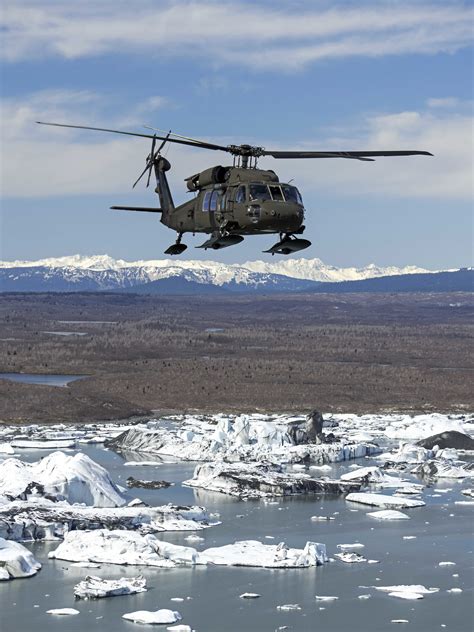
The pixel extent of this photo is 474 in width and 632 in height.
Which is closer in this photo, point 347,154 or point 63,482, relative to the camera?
point 347,154

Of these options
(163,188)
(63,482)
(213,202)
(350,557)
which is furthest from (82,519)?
(213,202)

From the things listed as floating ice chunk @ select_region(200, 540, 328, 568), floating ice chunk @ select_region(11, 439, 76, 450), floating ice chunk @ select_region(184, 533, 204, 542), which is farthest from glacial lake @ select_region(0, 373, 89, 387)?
floating ice chunk @ select_region(200, 540, 328, 568)

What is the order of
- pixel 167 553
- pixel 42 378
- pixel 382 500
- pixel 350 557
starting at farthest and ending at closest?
1. pixel 42 378
2. pixel 382 500
3. pixel 350 557
4. pixel 167 553

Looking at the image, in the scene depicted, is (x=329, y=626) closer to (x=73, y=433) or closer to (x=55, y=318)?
(x=73, y=433)

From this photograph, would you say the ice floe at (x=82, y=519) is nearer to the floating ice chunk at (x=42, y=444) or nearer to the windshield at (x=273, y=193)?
the floating ice chunk at (x=42, y=444)

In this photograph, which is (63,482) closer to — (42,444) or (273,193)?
(42,444)

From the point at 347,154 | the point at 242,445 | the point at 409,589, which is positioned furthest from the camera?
the point at 242,445

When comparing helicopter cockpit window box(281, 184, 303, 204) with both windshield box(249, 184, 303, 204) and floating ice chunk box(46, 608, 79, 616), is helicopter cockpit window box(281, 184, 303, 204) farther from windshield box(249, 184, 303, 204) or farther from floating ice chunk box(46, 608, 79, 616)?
floating ice chunk box(46, 608, 79, 616)

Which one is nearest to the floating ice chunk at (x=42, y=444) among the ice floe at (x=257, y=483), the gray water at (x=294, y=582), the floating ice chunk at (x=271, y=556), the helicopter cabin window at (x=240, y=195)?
the ice floe at (x=257, y=483)
